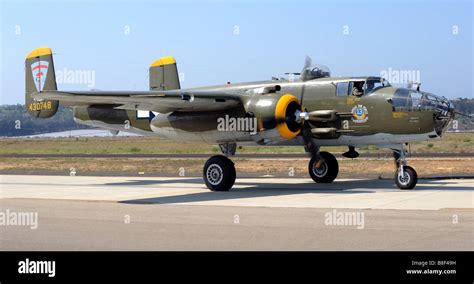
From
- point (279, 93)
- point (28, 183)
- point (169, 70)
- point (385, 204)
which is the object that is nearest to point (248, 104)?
point (279, 93)

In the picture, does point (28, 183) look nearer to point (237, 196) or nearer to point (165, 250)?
point (237, 196)

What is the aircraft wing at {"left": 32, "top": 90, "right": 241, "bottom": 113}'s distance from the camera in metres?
21.4

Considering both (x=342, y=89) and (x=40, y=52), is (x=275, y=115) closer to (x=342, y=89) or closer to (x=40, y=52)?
(x=342, y=89)

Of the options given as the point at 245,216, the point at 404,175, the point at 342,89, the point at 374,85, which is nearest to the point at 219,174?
the point at 342,89

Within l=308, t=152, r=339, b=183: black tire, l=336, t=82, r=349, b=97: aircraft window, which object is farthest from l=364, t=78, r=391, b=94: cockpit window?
l=308, t=152, r=339, b=183: black tire

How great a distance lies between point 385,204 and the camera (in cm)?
1825

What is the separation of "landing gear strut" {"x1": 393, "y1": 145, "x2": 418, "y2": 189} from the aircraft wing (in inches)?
216

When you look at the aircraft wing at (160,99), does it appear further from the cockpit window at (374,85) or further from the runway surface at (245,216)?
the cockpit window at (374,85)

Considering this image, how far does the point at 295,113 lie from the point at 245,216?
654cm

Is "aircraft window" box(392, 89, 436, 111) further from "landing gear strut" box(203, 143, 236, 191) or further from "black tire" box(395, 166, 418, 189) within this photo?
"landing gear strut" box(203, 143, 236, 191)

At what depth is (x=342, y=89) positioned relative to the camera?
23.1 meters

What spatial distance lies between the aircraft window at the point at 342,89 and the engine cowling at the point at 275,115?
161 cm
